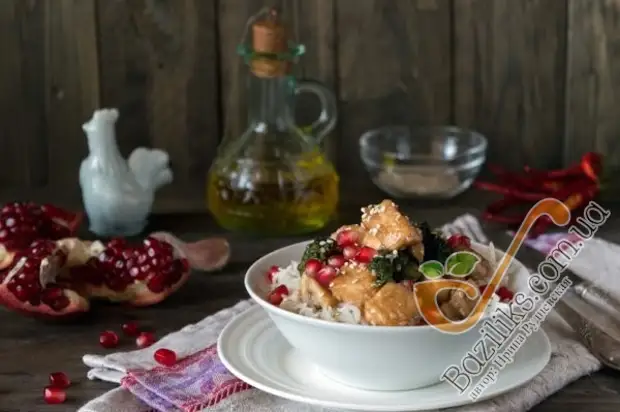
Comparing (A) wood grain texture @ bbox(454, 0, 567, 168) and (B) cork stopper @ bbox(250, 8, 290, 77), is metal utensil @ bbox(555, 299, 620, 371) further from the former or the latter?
(A) wood grain texture @ bbox(454, 0, 567, 168)

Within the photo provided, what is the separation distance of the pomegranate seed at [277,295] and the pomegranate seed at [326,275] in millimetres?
37

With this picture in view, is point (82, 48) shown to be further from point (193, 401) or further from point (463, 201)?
point (193, 401)

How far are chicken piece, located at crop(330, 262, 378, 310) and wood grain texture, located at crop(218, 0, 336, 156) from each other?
2.38ft

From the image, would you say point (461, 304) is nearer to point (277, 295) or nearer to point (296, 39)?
point (277, 295)

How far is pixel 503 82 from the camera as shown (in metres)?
1.58

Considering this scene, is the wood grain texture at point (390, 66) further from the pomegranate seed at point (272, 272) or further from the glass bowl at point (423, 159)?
the pomegranate seed at point (272, 272)

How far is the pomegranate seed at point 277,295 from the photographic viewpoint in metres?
0.88

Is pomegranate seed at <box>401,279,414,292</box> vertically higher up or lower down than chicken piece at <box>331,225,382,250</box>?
lower down

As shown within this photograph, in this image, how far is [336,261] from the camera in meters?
0.87

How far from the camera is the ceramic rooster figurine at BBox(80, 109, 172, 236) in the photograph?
1.31m

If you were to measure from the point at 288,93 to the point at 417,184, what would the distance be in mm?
257

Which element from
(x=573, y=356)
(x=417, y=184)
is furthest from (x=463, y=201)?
(x=573, y=356)

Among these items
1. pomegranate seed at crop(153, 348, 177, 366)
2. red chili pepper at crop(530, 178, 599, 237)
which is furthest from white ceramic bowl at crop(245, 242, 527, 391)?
red chili pepper at crop(530, 178, 599, 237)

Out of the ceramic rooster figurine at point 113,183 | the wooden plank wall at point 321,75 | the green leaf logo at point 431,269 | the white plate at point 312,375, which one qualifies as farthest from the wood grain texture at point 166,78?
the green leaf logo at point 431,269
